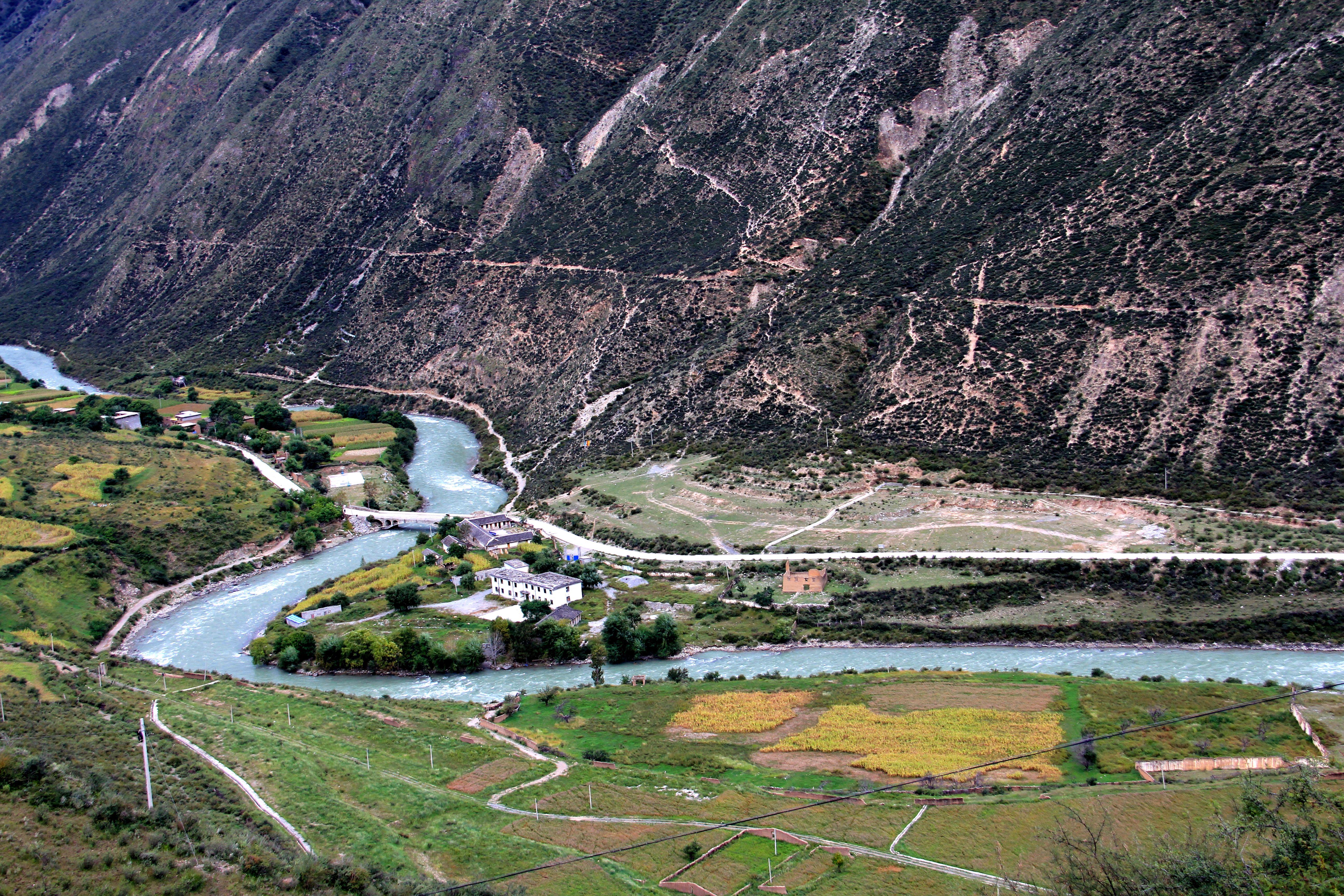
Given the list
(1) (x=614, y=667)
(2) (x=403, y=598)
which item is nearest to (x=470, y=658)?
(1) (x=614, y=667)

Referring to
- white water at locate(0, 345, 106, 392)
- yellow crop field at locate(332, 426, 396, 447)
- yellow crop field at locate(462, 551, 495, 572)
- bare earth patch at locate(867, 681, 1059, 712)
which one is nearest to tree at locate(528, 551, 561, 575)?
yellow crop field at locate(462, 551, 495, 572)

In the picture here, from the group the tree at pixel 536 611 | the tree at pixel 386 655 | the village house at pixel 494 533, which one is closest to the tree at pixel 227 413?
the village house at pixel 494 533

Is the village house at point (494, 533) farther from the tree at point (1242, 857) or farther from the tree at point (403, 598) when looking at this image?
the tree at point (1242, 857)

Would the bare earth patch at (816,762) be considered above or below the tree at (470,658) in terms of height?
below

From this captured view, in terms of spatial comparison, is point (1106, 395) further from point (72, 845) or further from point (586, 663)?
point (72, 845)

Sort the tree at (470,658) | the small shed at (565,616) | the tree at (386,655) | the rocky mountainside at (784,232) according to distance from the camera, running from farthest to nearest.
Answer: the rocky mountainside at (784,232), the small shed at (565,616), the tree at (386,655), the tree at (470,658)

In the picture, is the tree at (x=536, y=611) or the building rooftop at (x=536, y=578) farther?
the building rooftop at (x=536, y=578)

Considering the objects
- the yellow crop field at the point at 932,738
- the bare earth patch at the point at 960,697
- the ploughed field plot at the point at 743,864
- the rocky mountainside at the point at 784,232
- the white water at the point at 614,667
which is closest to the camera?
the ploughed field plot at the point at 743,864
